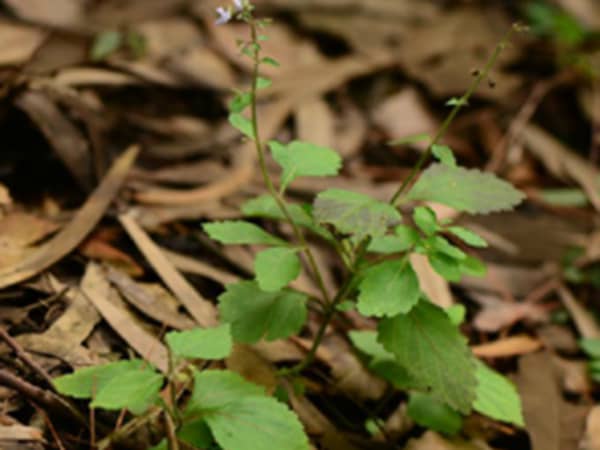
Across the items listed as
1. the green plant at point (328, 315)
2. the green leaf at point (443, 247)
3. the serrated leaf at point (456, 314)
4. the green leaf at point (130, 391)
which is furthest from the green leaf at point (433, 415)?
the green leaf at point (130, 391)

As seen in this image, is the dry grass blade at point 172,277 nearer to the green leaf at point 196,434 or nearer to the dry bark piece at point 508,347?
the green leaf at point 196,434

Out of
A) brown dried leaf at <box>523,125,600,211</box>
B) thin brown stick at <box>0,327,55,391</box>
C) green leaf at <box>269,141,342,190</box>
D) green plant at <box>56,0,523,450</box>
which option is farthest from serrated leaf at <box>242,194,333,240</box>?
brown dried leaf at <box>523,125,600,211</box>

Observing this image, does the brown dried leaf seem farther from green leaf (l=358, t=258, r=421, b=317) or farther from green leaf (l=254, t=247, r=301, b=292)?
green leaf (l=254, t=247, r=301, b=292)

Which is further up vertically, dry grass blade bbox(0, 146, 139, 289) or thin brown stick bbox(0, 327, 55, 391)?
dry grass blade bbox(0, 146, 139, 289)

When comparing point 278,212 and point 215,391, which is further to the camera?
point 278,212

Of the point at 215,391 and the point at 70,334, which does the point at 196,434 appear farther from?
the point at 70,334

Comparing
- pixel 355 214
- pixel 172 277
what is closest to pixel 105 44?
pixel 172 277

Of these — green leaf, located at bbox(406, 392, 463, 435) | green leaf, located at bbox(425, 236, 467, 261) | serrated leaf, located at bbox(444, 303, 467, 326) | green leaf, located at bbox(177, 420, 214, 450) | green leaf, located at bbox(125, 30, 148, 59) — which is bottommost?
green leaf, located at bbox(406, 392, 463, 435)
